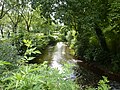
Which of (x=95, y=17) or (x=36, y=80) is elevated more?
(x=95, y=17)

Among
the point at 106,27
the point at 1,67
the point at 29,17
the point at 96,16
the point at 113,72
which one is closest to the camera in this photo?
the point at 1,67

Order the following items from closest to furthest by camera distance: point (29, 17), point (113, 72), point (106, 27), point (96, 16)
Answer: point (96, 16), point (113, 72), point (106, 27), point (29, 17)

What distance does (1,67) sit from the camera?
12.8ft

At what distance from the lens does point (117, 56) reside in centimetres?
1305

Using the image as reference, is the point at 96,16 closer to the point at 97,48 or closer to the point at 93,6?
the point at 93,6

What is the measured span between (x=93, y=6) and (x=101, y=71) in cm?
448

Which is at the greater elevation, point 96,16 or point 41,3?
point 41,3

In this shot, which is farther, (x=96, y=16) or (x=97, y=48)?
(x=97, y=48)

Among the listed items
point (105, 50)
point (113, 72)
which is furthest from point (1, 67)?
point (105, 50)

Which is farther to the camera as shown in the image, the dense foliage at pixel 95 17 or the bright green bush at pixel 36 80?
the dense foliage at pixel 95 17

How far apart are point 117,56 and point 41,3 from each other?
5.82m

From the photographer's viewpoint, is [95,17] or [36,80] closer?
[36,80]

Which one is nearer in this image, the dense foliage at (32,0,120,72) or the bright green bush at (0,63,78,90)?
the bright green bush at (0,63,78,90)

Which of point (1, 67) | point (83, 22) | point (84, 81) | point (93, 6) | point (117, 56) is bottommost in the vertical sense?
point (84, 81)
